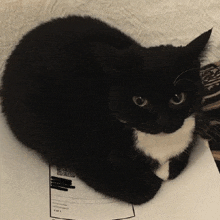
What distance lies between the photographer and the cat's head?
44cm

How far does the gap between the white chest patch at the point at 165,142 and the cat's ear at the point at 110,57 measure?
119 mm

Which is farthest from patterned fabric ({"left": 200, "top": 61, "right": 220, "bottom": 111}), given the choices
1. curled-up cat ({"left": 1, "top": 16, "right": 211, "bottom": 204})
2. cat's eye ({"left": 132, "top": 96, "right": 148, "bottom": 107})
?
cat's eye ({"left": 132, "top": 96, "right": 148, "bottom": 107})

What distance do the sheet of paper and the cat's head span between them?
5.6 inches

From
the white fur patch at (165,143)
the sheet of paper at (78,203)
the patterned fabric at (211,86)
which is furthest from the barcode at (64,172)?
the patterned fabric at (211,86)

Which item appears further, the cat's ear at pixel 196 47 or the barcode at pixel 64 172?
the barcode at pixel 64 172

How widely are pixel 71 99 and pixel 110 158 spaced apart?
116 mm

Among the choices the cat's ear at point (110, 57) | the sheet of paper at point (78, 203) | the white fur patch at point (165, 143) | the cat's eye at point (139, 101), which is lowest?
the sheet of paper at point (78, 203)

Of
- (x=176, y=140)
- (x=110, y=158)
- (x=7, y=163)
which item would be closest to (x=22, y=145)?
(x=7, y=163)

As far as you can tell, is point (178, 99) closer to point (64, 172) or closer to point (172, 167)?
point (172, 167)

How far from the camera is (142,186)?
0.53 meters

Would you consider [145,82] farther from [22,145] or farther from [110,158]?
[22,145]

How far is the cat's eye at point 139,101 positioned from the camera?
0.46 m

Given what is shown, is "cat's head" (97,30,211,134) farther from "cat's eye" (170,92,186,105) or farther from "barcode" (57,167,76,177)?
"barcode" (57,167,76,177)

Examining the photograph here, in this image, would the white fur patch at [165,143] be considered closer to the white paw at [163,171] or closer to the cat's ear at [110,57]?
the white paw at [163,171]
